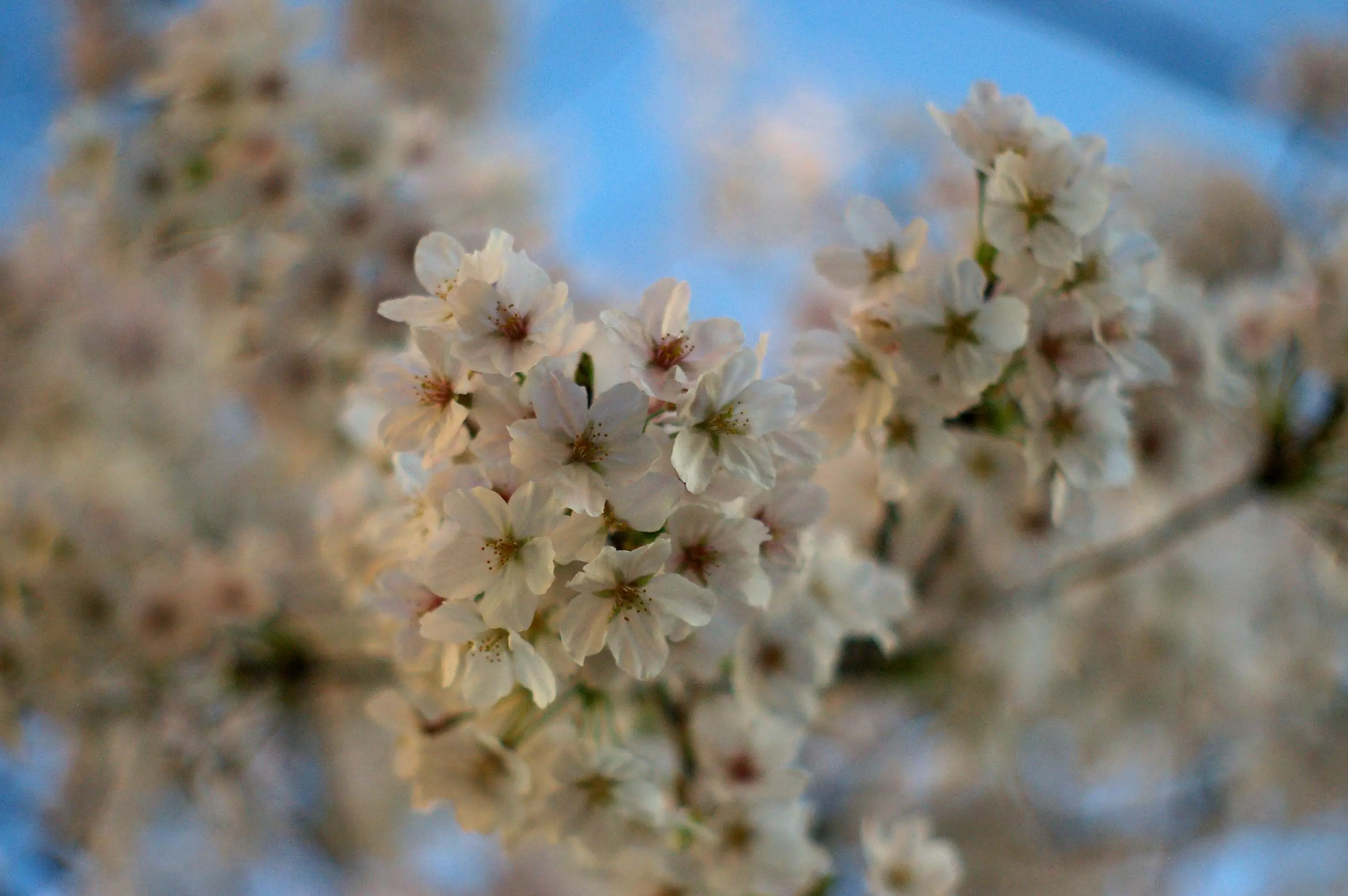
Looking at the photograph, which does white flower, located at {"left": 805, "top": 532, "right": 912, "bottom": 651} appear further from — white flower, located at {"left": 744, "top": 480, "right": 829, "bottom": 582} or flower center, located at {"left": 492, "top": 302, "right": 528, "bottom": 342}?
flower center, located at {"left": 492, "top": 302, "right": 528, "bottom": 342}

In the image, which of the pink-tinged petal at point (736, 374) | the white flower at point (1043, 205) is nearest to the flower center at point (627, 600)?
the pink-tinged petal at point (736, 374)

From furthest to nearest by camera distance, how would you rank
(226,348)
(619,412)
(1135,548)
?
(226,348)
(1135,548)
(619,412)

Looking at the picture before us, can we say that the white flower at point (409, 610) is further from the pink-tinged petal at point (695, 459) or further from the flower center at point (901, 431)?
the flower center at point (901, 431)

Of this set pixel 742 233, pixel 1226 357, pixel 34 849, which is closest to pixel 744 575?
pixel 1226 357

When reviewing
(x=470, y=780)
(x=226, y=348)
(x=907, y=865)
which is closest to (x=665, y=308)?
(x=470, y=780)

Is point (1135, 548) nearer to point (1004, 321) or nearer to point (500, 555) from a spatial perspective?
point (1004, 321)

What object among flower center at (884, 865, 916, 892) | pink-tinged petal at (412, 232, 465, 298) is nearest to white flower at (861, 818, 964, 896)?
flower center at (884, 865, 916, 892)

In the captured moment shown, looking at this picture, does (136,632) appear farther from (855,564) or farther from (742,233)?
(742,233)
